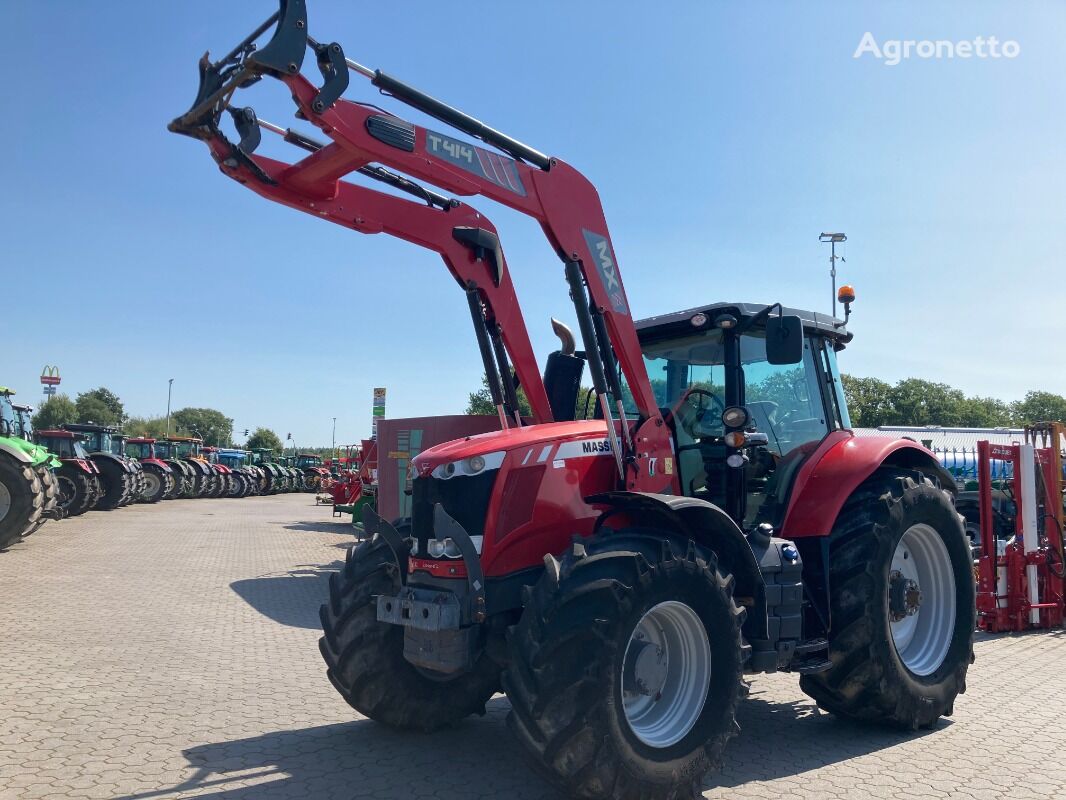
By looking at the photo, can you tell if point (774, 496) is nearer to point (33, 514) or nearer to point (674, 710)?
point (674, 710)

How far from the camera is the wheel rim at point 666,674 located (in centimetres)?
415

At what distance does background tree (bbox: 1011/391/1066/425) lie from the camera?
67.7 meters

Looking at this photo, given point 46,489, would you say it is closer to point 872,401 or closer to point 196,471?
point 196,471

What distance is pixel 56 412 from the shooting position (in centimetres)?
8075

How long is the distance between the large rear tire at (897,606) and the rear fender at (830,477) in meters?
0.20

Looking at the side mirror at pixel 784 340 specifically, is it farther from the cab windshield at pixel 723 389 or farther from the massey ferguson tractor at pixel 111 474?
the massey ferguson tractor at pixel 111 474

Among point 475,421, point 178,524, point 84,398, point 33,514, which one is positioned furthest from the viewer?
point 84,398

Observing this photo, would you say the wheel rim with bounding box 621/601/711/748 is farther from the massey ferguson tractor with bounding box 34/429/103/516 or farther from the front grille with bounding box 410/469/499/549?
the massey ferguson tractor with bounding box 34/429/103/516

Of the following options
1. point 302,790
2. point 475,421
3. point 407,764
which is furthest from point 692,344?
point 475,421

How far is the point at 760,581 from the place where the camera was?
15.1 ft

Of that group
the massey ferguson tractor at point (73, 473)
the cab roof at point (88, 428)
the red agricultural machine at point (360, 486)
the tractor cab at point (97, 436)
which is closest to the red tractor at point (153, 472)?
the tractor cab at point (97, 436)

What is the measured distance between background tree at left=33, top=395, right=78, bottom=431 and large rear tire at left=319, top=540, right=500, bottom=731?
81025 millimetres

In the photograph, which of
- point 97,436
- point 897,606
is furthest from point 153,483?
point 897,606

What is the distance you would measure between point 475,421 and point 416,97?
784 cm
